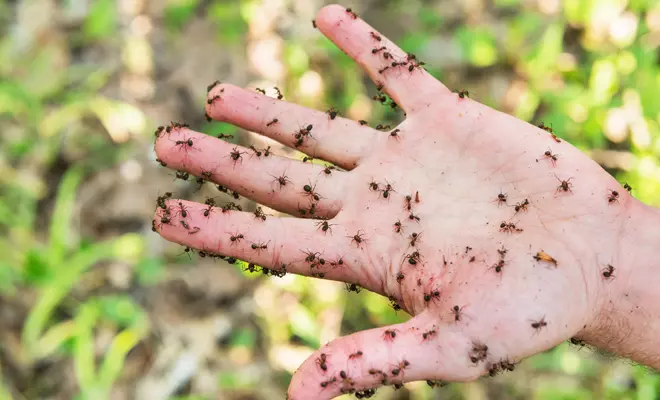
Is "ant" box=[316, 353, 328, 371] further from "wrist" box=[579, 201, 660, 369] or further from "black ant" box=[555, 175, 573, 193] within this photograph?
"black ant" box=[555, 175, 573, 193]

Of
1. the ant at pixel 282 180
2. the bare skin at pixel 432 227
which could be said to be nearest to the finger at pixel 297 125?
the bare skin at pixel 432 227

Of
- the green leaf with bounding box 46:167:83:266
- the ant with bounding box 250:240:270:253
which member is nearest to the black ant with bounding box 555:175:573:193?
the ant with bounding box 250:240:270:253

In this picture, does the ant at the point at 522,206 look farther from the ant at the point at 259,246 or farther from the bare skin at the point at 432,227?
the ant at the point at 259,246

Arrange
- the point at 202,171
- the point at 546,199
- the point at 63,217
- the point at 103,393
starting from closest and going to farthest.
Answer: the point at 546,199, the point at 202,171, the point at 103,393, the point at 63,217

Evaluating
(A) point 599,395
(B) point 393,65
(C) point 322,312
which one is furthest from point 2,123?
(A) point 599,395

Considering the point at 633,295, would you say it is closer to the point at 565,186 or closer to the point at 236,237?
the point at 565,186

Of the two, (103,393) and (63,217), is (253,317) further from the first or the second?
(63,217)

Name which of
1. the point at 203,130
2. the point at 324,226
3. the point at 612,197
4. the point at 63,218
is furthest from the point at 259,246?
the point at 203,130
